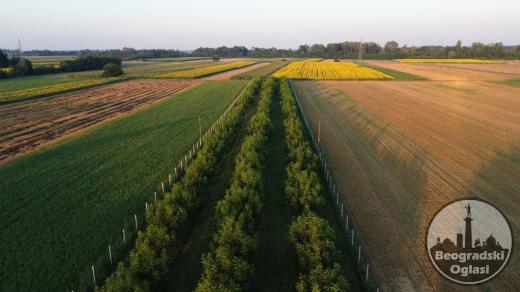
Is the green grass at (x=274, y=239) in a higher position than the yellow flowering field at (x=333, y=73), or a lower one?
lower

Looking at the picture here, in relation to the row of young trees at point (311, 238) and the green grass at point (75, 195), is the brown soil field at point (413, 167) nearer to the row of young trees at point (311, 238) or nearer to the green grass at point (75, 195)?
the row of young trees at point (311, 238)

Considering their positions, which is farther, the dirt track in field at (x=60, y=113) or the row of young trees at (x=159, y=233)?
the dirt track in field at (x=60, y=113)

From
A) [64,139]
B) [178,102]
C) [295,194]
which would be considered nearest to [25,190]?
[64,139]

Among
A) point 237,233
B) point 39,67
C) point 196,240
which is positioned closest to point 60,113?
point 196,240

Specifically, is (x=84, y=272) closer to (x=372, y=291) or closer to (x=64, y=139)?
(x=372, y=291)

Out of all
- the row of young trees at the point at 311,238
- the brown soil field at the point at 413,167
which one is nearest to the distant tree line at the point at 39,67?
the brown soil field at the point at 413,167

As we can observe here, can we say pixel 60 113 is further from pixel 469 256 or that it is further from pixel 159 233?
pixel 469 256
